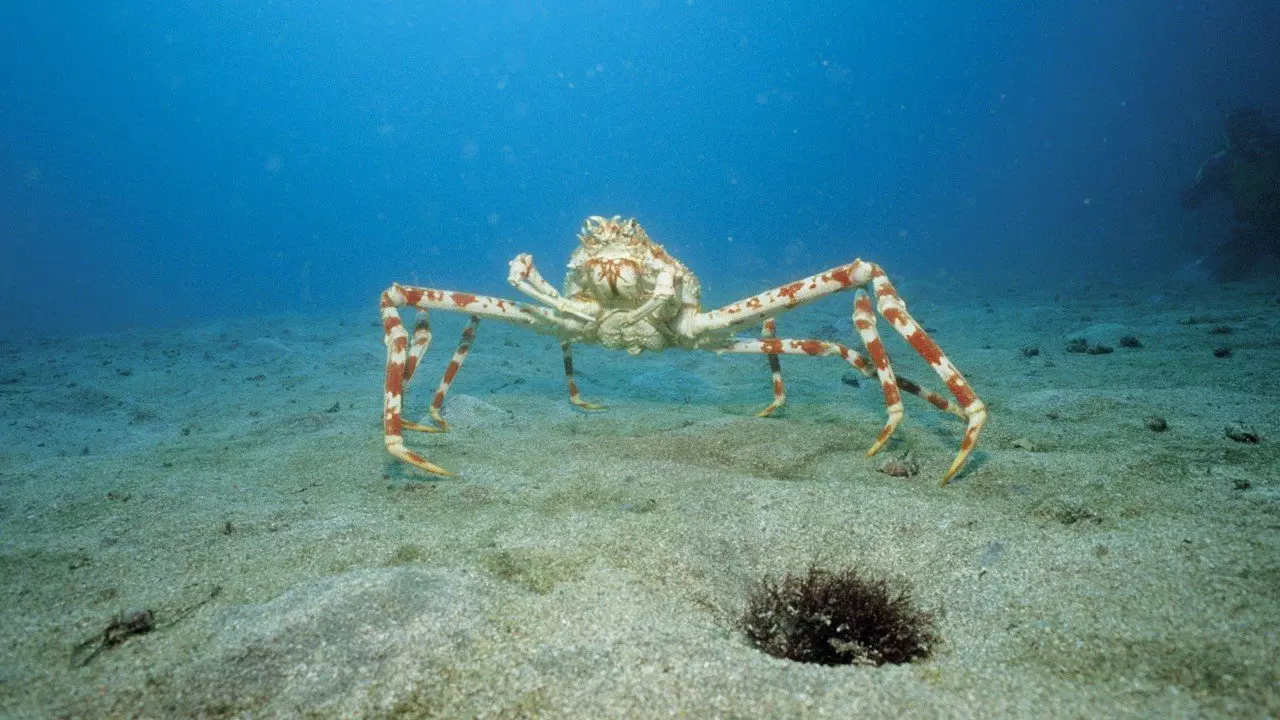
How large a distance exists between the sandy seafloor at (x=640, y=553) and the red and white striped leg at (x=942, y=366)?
217 mm

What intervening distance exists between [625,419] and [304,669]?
3922mm

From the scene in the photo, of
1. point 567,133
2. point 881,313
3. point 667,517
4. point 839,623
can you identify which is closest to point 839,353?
point 881,313

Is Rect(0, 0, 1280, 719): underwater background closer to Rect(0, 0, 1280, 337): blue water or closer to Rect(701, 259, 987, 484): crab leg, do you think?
Rect(701, 259, 987, 484): crab leg

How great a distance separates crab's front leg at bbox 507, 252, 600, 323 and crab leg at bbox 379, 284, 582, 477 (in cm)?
23

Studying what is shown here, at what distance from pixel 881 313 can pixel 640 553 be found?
283cm

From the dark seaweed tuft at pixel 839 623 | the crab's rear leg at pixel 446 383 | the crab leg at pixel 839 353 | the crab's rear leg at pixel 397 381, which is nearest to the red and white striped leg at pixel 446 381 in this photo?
the crab's rear leg at pixel 446 383

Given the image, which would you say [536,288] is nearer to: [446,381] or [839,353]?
[446,381]

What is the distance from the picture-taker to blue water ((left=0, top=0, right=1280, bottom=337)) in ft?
199

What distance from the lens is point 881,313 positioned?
13.6ft

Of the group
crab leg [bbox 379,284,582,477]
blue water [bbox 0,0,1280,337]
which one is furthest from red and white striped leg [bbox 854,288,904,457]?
blue water [bbox 0,0,1280,337]

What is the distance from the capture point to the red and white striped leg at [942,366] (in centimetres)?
336

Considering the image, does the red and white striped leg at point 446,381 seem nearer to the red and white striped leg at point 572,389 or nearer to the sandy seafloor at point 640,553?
the sandy seafloor at point 640,553

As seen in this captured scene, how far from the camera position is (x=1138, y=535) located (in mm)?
2418

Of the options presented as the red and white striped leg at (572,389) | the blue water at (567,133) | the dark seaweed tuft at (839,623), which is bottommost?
the dark seaweed tuft at (839,623)
